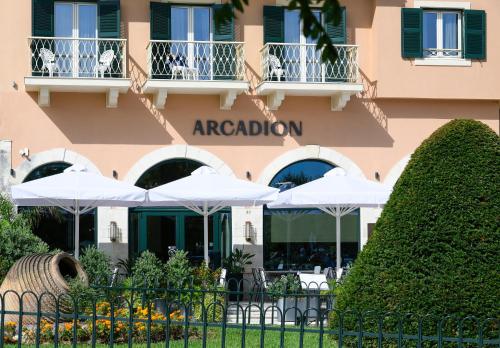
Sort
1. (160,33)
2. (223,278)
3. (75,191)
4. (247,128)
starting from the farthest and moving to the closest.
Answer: (247,128) → (160,33) → (223,278) → (75,191)

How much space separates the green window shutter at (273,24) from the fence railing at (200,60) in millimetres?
749

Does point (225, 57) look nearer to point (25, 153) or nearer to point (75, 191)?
point (25, 153)

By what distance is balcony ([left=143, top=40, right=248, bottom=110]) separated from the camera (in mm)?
20859

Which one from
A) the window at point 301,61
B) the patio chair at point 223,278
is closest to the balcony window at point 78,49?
the window at point 301,61

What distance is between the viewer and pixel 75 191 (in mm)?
17297

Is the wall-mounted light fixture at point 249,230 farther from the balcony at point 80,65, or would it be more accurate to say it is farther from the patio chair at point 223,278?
the balcony at point 80,65

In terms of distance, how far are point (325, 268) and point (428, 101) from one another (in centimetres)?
445

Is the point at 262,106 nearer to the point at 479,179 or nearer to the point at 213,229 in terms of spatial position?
the point at 213,229

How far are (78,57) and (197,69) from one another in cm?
245

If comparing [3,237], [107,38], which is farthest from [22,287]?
[107,38]

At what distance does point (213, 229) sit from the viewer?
21.8m

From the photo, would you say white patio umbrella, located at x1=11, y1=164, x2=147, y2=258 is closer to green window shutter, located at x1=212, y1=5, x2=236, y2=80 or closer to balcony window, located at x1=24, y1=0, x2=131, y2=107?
balcony window, located at x1=24, y1=0, x2=131, y2=107

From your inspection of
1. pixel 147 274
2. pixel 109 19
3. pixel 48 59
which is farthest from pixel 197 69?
pixel 147 274

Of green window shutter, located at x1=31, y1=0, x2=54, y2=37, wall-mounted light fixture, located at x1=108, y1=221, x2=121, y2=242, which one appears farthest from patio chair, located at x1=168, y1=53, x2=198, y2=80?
wall-mounted light fixture, located at x1=108, y1=221, x2=121, y2=242
